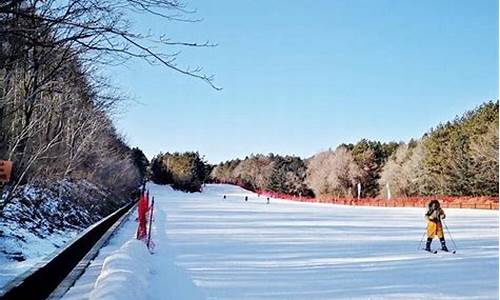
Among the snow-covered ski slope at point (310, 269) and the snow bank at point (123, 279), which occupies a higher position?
the snow bank at point (123, 279)

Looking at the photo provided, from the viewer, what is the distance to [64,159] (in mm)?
26672

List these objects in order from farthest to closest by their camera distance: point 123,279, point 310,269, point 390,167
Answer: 1. point 390,167
2. point 310,269
3. point 123,279

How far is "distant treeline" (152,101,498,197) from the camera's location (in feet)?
175

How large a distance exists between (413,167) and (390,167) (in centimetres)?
685

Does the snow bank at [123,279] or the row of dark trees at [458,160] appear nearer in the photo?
the snow bank at [123,279]

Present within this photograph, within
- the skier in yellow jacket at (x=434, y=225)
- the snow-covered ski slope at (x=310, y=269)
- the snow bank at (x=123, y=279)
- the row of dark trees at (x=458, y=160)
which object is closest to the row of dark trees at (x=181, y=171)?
the row of dark trees at (x=458, y=160)

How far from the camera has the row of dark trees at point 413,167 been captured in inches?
2077

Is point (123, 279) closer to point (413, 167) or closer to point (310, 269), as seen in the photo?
point (310, 269)

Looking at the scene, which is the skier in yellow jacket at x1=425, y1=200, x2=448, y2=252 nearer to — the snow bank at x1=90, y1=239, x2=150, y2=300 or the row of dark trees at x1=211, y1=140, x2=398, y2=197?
the snow bank at x1=90, y1=239, x2=150, y2=300

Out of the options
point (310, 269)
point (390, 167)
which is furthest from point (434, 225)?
point (390, 167)

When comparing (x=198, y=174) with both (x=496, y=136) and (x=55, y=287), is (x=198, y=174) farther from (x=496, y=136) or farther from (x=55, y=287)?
(x=55, y=287)

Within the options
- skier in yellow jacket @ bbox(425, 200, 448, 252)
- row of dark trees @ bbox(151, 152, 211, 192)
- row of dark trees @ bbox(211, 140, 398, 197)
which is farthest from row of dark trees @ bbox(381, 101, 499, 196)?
row of dark trees @ bbox(151, 152, 211, 192)

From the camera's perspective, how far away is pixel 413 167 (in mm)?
68875

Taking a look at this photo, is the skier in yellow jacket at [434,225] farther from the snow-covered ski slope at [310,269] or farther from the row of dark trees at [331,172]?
the row of dark trees at [331,172]
